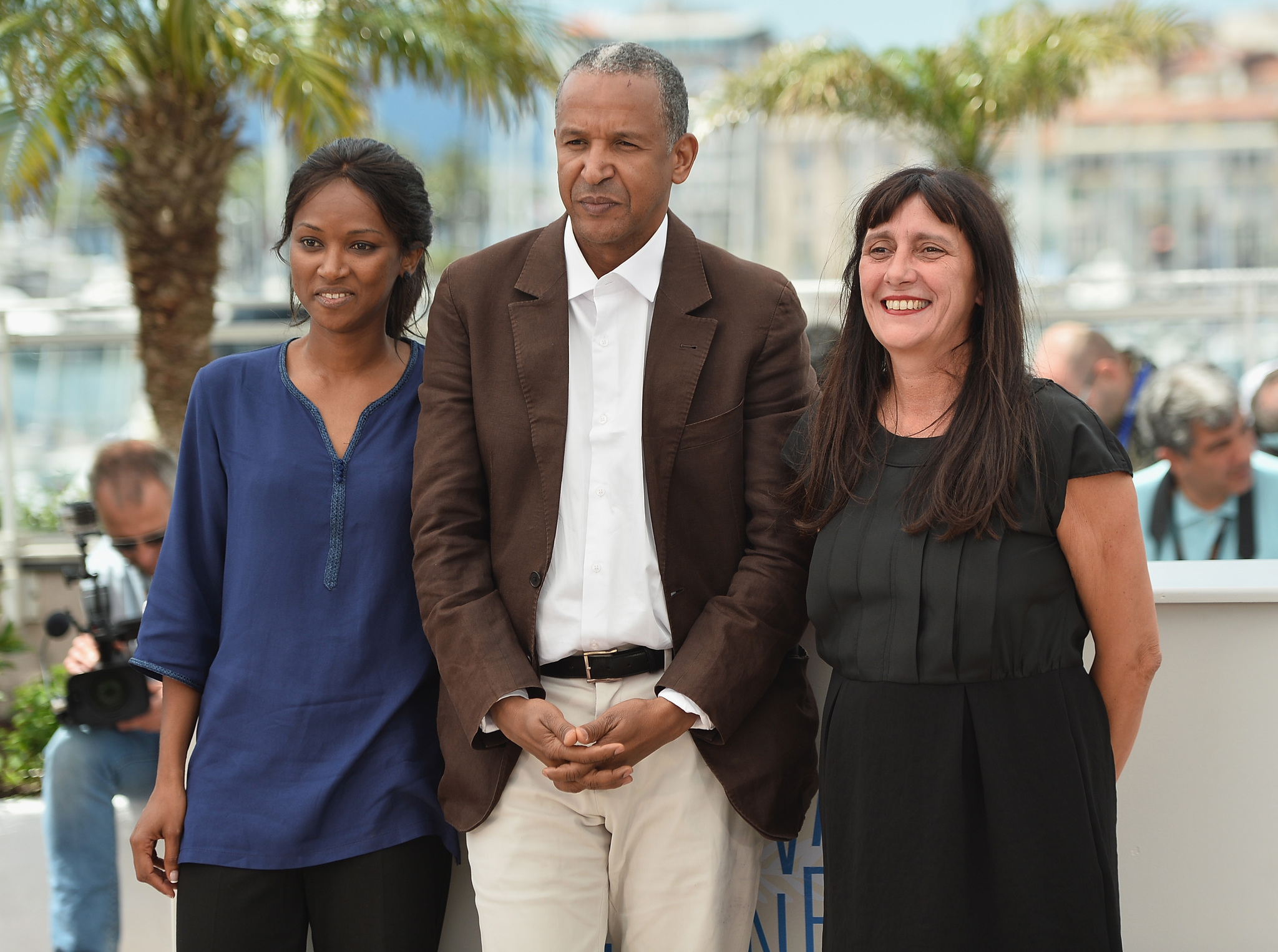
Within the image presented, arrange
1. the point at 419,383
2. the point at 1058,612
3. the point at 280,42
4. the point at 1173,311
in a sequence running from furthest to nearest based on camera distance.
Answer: the point at 1173,311 → the point at 280,42 → the point at 419,383 → the point at 1058,612

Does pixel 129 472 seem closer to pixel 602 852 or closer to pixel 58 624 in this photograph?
pixel 58 624

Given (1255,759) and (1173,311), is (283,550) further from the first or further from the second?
(1173,311)

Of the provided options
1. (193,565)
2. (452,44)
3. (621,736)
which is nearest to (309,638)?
(193,565)

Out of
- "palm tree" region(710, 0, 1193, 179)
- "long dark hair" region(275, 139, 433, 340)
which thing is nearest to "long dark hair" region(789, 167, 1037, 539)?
"long dark hair" region(275, 139, 433, 340)

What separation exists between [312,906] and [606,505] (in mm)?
974

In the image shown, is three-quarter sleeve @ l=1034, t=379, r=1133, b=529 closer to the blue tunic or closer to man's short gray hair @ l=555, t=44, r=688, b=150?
man's short gray hair @ l=555, t=44, r=688, b=150

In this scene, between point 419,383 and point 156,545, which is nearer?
point 419,383

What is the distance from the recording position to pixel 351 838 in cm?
222

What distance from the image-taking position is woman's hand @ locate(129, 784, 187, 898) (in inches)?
89.9

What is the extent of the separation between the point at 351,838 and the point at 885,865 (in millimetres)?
998

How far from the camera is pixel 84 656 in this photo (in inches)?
143

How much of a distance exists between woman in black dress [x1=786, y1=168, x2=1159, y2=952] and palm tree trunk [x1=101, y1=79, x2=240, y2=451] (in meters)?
5.75

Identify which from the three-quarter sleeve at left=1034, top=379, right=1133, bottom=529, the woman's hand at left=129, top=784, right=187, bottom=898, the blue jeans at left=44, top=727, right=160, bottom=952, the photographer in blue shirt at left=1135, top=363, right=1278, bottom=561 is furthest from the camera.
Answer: the photographer in blue shirt at left=1135, top=363, right=1278, bottom=561

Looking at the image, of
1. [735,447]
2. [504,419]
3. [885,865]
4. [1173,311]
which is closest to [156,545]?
[504,419]
